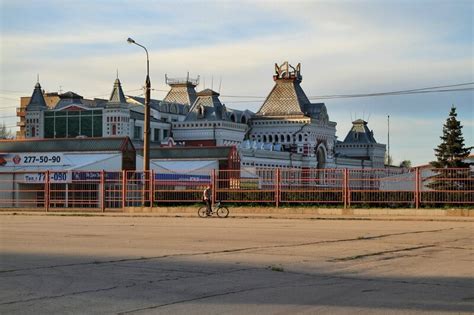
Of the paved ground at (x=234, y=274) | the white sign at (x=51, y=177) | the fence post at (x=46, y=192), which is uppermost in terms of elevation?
the white sign at (x=51, y=177)

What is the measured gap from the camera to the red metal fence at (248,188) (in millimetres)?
36906

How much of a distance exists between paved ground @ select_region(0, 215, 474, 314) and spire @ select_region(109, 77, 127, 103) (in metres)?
81.9

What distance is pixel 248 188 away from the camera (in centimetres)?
4097

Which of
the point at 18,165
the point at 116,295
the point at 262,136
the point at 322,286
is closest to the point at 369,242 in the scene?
the point at 322,286

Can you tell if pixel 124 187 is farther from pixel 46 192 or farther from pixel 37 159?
pixel 37 159

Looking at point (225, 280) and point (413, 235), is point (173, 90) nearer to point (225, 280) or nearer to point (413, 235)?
point (413, 235)

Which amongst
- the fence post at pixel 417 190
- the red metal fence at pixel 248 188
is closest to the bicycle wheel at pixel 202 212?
the red metal fence at pixel 248 188

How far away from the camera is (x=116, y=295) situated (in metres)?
10.5

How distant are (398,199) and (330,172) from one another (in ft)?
11.5

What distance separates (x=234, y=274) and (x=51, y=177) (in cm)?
3487

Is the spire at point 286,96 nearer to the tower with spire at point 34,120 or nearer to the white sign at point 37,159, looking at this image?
the tower with spire at point 34,120

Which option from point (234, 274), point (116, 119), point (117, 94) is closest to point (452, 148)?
point (116, 119)

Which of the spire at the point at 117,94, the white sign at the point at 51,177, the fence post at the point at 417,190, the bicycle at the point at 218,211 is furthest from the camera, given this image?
the spire at the point at 117,94

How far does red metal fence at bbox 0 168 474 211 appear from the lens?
36.9m
